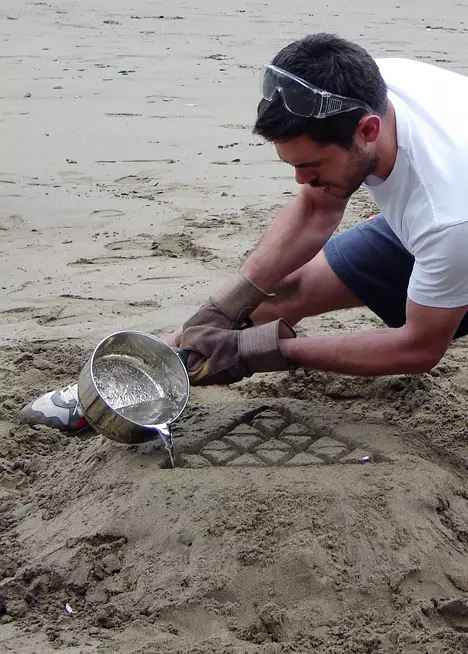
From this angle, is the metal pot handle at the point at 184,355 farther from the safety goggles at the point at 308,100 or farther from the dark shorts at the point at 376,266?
the safety goggles at the point at 308,100

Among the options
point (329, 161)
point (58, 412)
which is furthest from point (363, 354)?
point (58, 412)

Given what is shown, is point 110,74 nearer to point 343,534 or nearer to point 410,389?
point 410,389

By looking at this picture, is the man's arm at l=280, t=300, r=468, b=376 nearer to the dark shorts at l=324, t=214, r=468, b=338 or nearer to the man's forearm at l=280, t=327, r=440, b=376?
the man's forearm at l=280, t=327, r=440, b=376

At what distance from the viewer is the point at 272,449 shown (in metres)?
2.73

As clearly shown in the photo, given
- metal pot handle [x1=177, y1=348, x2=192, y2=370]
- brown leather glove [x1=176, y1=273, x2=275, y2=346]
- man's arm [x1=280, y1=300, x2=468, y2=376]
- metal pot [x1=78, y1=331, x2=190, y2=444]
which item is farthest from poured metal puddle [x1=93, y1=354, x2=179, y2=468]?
man's arm [x1=280, y1=300, x2=468, y2=376]

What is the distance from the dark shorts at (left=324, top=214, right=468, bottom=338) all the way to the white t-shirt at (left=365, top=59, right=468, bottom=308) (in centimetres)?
40

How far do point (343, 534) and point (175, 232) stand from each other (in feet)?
8.34

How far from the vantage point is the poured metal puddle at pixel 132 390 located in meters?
2.82

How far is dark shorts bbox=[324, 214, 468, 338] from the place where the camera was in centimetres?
309

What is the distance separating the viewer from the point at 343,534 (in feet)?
7.82

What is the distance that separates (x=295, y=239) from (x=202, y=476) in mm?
982

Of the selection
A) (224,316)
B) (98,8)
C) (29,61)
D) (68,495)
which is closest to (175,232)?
(224,316)

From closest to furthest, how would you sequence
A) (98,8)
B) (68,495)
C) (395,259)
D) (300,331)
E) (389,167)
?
(389,167) → (68,495) → (395,259) → (300,331) → (98,8)

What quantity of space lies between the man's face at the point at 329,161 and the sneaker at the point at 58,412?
3.76ft
